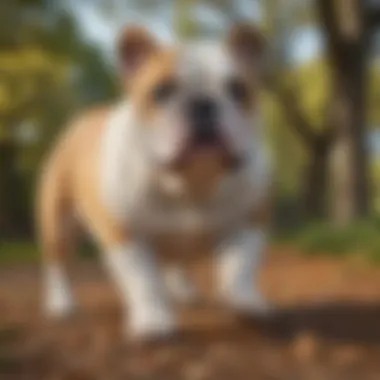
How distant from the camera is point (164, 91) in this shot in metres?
0.69

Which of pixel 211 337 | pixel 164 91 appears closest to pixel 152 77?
pixel 164 91

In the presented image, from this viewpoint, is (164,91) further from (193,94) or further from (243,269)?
(243,269)

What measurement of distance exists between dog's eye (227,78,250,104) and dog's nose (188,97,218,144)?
0.07 ft

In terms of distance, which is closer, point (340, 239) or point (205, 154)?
point (205, 154)

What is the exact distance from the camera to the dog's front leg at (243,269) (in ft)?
2.42

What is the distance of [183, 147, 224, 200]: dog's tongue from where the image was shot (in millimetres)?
682

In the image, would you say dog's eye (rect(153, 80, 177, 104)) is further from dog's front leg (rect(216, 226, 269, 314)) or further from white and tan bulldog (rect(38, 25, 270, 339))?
dog's front leg (rect(216, 226, 269, 314))

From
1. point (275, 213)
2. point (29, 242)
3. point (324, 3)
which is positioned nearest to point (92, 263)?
point (29, 242)

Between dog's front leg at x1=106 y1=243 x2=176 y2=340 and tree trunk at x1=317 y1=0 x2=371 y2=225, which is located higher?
tree trunk at x1=317 y1=0 x2=371 y2=225

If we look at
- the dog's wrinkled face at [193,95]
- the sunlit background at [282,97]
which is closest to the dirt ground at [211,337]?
the sunlit background at [282,97]

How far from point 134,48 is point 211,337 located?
241 millimetres

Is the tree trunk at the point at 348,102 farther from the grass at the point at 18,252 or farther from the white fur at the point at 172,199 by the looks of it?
the grass at the point at 18,252

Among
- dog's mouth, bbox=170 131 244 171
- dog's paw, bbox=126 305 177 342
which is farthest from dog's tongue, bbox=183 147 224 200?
dog's paw, bbox=126 305 177 342

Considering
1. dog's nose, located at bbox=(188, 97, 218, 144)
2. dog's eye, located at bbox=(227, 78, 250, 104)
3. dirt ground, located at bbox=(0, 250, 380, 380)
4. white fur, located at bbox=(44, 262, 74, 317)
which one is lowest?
dirt ground, located at bbox=(0, 250, 380, 380)
